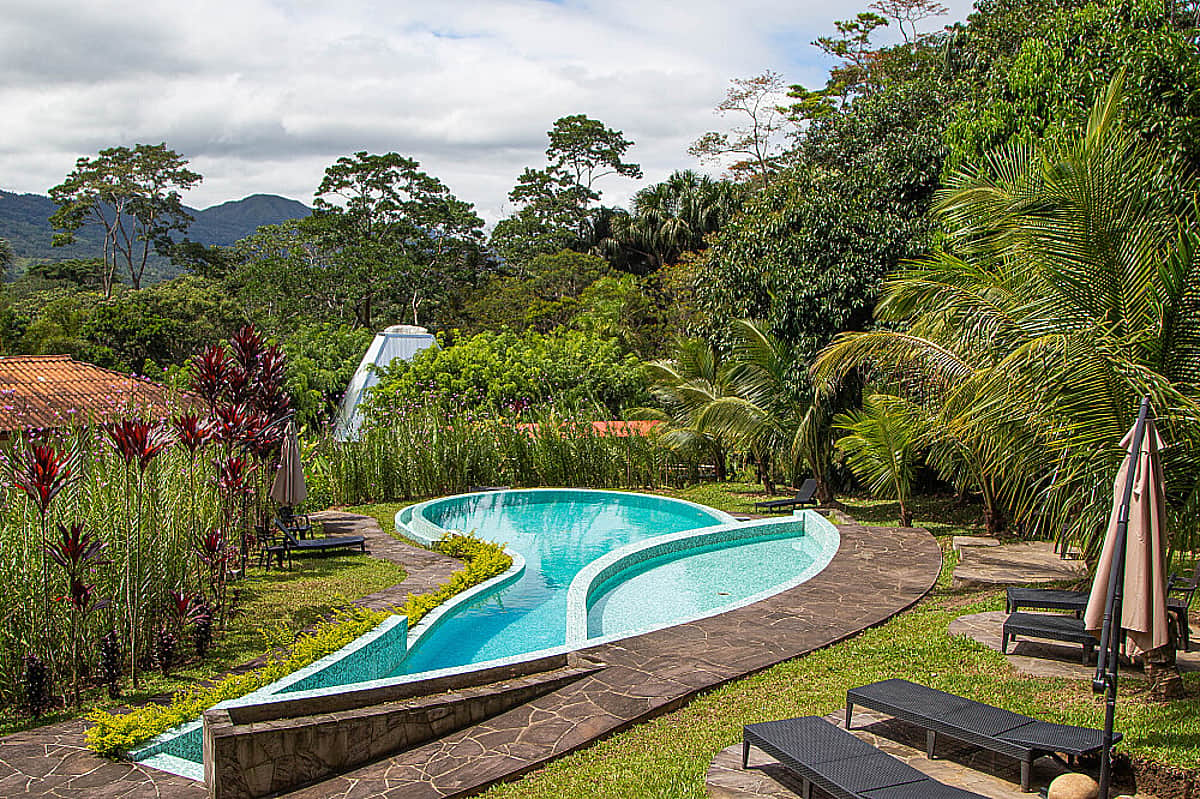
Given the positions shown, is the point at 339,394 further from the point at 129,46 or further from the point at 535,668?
the point at 535,668

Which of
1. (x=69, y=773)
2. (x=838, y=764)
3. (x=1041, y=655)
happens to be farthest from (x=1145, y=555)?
(x=69, y=773)

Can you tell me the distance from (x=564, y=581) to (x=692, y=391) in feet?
21.9

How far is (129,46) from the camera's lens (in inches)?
437

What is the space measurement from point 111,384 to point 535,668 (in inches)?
698

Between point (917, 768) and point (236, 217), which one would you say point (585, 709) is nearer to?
point (917, 768)

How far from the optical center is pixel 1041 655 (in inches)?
250

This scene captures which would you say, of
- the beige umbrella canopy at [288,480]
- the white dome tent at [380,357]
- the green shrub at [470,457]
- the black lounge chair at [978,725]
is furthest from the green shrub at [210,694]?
the white dome tent at [380,357]

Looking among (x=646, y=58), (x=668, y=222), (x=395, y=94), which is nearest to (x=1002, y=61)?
(x=646, y=58)

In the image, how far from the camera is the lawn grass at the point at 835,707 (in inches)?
183

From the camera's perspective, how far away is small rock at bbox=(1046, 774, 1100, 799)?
13.3 feet

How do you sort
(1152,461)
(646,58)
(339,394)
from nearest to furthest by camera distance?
(1152,461)
(646,58)
(339,394)

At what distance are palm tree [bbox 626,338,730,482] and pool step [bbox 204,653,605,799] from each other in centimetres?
1052

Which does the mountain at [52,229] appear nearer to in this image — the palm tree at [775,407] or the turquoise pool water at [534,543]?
the turquoise pool water at [534,543]

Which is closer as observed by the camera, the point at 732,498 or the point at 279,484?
the point at 279,484
